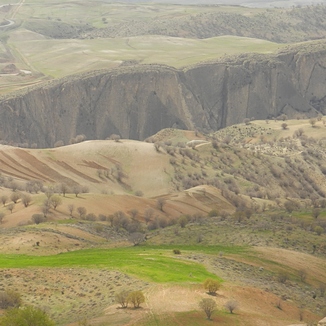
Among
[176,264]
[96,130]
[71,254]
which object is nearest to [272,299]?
[176,264]

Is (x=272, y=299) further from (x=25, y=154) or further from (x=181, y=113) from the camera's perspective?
(x=181, y=113)

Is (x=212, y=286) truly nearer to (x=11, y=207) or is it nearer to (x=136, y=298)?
(x=136, y=298)

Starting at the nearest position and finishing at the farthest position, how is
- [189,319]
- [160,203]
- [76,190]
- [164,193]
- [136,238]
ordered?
[189,319] → [136,238] → [160,203] → [76,190] → [164,193]

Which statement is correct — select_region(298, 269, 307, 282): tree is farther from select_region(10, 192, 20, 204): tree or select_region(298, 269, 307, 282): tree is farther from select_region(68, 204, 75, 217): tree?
select_region(10, 192, 20, 204): tree

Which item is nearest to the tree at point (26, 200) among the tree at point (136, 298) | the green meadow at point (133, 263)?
the green meadow at point (133, 263)

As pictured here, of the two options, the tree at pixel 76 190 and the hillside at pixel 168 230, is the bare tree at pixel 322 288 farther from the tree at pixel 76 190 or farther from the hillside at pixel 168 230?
the tree at pixel 76 190

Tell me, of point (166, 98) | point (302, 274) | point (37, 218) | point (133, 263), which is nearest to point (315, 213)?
point (302, 274)

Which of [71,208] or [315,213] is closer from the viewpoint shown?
[71,208]
